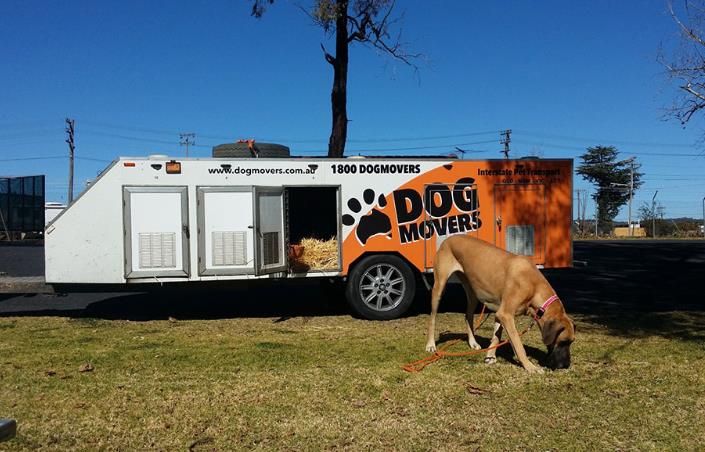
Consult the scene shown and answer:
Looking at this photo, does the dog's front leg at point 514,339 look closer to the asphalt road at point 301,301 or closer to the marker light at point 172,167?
the asphalt road at point 301,301

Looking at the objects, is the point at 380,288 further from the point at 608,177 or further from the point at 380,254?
the point at 608,177

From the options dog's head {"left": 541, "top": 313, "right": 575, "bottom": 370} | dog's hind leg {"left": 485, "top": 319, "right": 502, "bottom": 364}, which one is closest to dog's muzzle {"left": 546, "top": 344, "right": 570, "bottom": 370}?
dog's head {"left": 541, "top": 313, "right": 575, "bottom": 370}


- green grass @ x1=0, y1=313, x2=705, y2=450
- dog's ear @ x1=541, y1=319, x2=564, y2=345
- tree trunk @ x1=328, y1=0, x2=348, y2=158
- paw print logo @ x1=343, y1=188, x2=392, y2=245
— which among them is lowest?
green grass @ x1=0, y1=313, x2=705, y2=450

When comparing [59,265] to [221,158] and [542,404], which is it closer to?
→ [221,158]

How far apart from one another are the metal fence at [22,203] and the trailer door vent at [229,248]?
2193 cm

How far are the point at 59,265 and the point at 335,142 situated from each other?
24.1ft

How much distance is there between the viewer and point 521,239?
896cm

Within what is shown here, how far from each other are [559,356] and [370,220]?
392 cm

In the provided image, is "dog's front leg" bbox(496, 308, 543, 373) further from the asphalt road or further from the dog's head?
the asphalt road

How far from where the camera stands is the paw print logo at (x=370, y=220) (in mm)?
8625

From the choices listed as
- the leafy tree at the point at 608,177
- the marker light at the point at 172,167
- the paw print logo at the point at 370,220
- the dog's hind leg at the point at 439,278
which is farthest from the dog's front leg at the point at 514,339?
the leafy tree at the point at 608,177

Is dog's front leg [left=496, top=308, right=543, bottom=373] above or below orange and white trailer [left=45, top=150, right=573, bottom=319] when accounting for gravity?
below

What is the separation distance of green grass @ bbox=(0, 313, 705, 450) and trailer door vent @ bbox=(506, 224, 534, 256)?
1968mm

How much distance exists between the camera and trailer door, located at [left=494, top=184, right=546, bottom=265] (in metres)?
8.94
